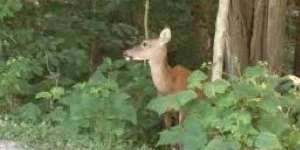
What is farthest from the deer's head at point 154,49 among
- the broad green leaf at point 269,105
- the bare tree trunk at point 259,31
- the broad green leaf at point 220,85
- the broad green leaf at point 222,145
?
the broad green leaf at point 222,145

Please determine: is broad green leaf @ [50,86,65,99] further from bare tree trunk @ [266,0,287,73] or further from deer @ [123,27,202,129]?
bare tree trunk @ [266,0,287,73]

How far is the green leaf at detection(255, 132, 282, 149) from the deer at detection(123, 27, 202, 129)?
1853mm

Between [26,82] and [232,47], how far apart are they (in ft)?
7.57

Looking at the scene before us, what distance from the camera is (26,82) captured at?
30.2 ft

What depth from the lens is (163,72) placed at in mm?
8789

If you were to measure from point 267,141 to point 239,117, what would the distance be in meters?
0.34

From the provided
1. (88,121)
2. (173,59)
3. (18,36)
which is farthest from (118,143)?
(173,59)

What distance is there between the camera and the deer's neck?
8703 mm

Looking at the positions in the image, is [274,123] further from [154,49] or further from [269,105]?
[154,49]

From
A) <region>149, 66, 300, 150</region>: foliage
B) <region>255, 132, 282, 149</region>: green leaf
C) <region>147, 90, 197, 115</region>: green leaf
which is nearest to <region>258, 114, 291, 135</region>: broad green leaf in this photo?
<region>149, 66, 300, 150</region>: foliage

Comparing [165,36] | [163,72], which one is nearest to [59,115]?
[163,72]

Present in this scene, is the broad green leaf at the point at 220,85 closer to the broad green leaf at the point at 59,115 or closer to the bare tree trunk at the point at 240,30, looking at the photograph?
the broad green leaf at the point at 59,115

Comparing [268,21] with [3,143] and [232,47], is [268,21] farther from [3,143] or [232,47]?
[3,143]

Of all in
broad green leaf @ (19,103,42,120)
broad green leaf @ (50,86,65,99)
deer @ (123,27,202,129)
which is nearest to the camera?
broad green leaf @ (19,103,42,120)
